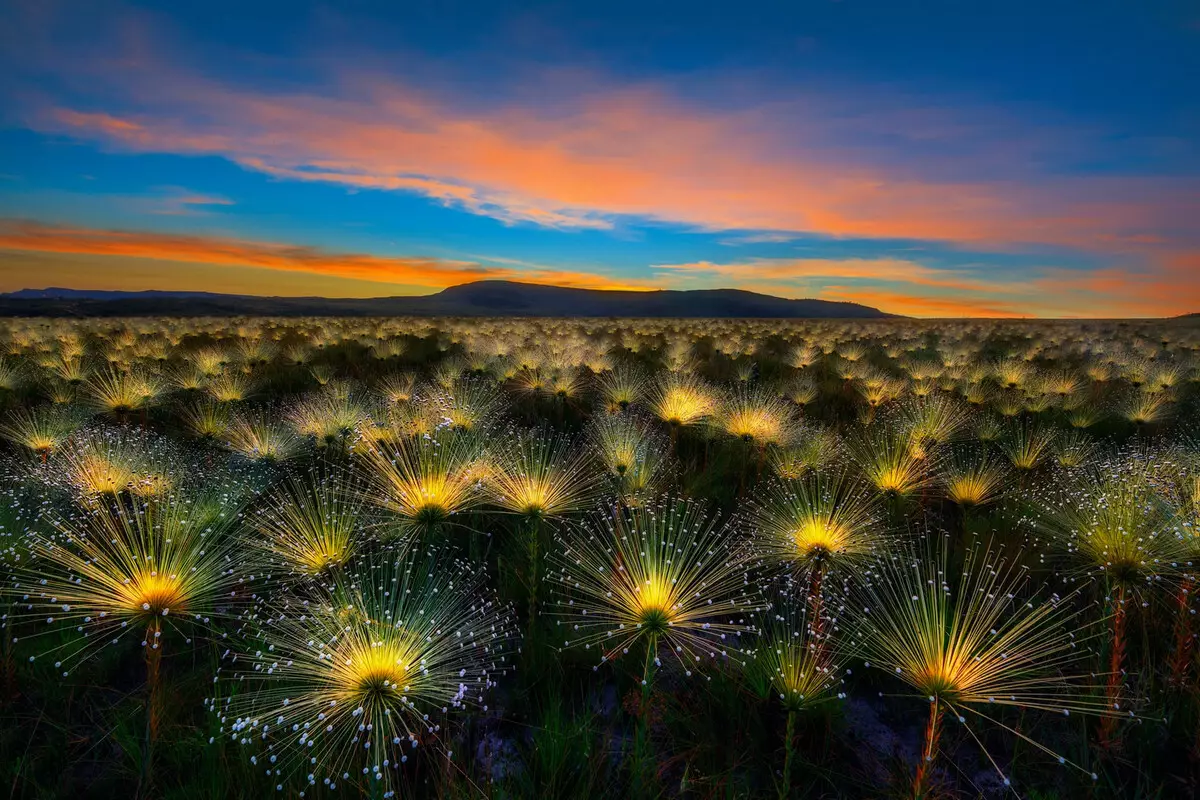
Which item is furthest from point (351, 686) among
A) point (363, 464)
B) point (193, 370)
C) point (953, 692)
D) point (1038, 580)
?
point (193, 370)

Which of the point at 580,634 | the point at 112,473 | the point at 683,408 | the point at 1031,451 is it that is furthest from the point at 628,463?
the point at 1031,451

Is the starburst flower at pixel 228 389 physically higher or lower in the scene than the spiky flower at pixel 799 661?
higher

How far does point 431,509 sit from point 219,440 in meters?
5.19

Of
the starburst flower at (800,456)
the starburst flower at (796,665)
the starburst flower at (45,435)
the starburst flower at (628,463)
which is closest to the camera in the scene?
the starburst flower at (796,665)

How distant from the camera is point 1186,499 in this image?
3.97 m

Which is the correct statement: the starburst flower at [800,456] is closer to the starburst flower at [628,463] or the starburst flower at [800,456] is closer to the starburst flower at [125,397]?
the starburst flower at [628,463]

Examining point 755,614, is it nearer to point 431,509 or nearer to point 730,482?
point 431,509

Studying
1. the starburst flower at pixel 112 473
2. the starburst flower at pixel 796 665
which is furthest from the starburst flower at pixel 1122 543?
the starburst flower at pixel 112 473

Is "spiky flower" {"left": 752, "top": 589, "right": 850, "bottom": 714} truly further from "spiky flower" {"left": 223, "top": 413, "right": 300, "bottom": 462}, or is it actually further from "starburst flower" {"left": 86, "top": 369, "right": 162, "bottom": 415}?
"starburst flower" {"left": 86, "top": 369, "right": 162, "bottom": 415}

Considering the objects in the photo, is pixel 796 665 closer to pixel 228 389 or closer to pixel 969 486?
pixel 969 486

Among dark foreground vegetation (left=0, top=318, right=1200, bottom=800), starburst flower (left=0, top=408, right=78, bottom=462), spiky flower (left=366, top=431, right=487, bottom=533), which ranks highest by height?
spiky flower (left=366, top=431, right=487, bottom=533)

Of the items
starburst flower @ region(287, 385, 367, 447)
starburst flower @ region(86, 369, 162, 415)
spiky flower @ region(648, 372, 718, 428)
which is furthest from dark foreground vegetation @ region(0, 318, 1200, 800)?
starburst flower @ region(86, 369, 162, 415)

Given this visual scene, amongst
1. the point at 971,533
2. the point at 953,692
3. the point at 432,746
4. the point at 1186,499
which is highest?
the point at 1186,499

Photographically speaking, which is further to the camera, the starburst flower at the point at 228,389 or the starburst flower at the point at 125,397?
the starburst flower at the point at 228,389
